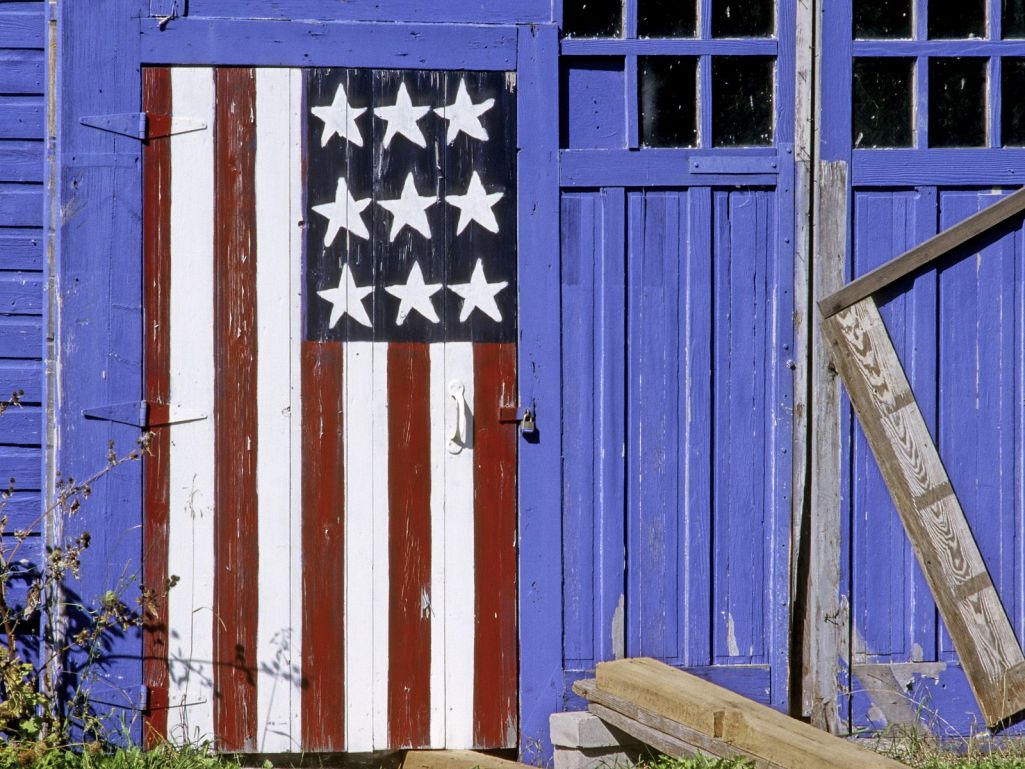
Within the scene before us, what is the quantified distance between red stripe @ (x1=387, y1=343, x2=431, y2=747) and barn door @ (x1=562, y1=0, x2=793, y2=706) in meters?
0.51

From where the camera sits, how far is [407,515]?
12.9 ft

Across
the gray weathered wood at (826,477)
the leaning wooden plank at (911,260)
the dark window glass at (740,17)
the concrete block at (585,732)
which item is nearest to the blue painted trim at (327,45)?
the dark window glass at (740,17)

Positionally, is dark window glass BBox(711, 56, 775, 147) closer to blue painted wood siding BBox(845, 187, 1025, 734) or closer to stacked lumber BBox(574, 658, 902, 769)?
blue painted wood siding BBox(845, 187, 1025, 734)

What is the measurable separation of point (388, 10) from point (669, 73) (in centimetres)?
102

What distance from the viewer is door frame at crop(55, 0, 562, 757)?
3.82 metres

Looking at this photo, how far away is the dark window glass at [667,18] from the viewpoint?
397 cm

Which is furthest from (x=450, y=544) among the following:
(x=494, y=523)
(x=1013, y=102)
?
(x=1013, y=102)

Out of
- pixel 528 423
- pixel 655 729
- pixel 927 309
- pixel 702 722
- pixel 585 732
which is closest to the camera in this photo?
pixel 702 722

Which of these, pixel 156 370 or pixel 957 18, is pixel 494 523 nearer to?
pixel 156 370

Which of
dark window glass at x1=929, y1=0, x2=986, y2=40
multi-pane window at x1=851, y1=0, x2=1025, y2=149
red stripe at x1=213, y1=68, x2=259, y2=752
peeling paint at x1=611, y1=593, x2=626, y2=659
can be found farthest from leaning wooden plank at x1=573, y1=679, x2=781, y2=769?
dark window glass at x1=929, y1=0, x2=986, y2=40

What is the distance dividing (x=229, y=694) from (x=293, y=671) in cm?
23

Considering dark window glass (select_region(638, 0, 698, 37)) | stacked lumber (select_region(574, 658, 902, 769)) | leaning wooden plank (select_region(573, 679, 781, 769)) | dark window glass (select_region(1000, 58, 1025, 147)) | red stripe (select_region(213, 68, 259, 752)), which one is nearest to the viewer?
stacked lumber (select_region(574, 658, 902, 769))

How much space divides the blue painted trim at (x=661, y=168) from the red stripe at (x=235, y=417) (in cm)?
113

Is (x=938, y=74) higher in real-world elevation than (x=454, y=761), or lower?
higher
